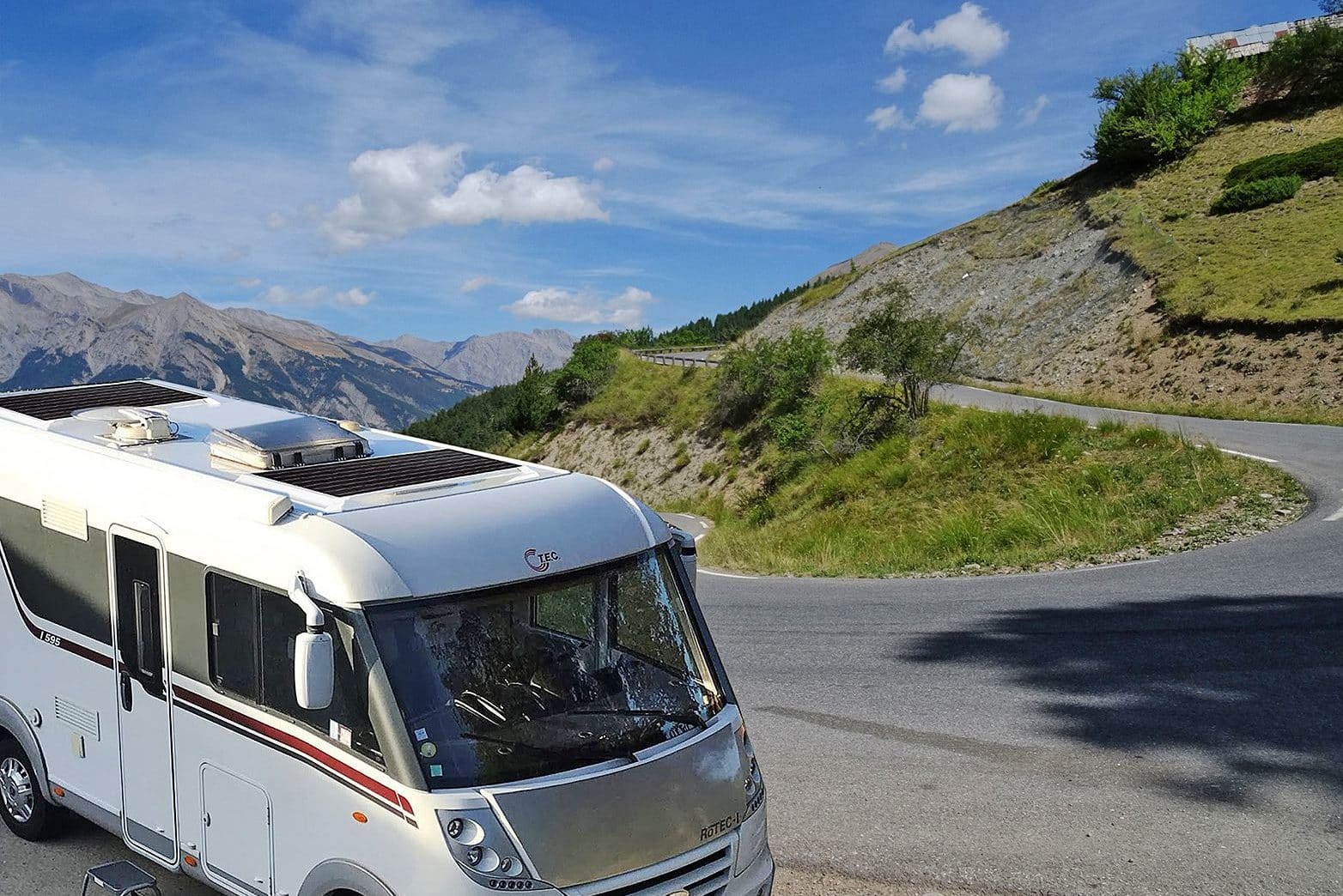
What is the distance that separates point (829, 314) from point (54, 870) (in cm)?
5445

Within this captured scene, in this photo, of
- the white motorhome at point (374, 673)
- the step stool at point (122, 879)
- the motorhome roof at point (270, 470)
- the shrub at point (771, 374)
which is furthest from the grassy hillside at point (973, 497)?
the step stool at point (122, 879)

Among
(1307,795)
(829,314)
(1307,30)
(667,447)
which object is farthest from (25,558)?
(1307,30)

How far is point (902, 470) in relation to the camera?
983 inches

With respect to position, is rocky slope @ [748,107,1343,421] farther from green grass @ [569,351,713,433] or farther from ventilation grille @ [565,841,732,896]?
ventilation grille @ [565,841,732,896]

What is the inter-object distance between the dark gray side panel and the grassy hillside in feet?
36.7

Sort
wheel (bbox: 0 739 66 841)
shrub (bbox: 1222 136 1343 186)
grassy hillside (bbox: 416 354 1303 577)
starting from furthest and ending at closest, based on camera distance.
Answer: shrub (bbox: 1222 136 1343 186) < grassy hillside (bbox: 416 354 1303 577) < wheel (bbox: 0 739 66 841)

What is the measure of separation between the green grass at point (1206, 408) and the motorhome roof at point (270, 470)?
2344 centimetres

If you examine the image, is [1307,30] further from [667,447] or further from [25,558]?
[25,558]

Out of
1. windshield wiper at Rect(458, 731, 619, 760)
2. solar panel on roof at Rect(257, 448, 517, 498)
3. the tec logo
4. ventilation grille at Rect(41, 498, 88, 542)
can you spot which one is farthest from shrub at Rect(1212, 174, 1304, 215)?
ventilation grille at Rect(41, 498, 88, 542)

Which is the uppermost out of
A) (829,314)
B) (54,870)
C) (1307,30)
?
(1307,30)

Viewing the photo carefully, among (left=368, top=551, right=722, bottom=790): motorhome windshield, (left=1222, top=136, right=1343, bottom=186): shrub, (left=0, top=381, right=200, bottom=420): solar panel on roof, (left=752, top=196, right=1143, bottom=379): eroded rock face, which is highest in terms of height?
(left=1222, top=136, right=1343, bottom=186): shrub

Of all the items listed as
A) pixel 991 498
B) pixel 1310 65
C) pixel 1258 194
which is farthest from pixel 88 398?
pixel 1310 65

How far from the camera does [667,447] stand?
46469 mm

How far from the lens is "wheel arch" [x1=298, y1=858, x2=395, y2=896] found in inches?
174
